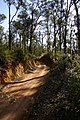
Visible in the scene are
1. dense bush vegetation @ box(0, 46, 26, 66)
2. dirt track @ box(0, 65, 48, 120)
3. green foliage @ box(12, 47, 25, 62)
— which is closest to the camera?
dirt track @ box(0, 65, 48, 120)

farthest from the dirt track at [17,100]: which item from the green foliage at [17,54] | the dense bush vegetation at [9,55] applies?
the green foliage at [17,54]

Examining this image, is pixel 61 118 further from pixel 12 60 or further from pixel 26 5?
pixel 26 5

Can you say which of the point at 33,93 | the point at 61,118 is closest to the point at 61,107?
the point at 61,118

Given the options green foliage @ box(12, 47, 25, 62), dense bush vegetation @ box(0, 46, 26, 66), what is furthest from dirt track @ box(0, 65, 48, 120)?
green foliage @ box(12, 47, 25, 62)

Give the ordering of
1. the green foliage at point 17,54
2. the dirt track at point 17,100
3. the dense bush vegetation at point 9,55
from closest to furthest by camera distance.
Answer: the dirt track at point 17,100 < the dense bush vegetation at point 9,55 < the green foliage at point 17,54

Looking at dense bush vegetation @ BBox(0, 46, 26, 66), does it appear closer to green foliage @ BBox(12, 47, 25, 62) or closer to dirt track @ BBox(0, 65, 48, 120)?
green foliage @ BBox(12, 47, 25, 62)

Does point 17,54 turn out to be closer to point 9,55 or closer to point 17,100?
point 9,55

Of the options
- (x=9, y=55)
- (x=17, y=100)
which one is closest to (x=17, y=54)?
(x=9, y=55)

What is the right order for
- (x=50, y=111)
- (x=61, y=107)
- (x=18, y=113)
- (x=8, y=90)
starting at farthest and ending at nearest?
(x=8, y=90) → (x=18, y=113) → (x=50, y=111) → (x=61, y=107)

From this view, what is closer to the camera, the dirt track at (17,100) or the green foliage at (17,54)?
the dirt track at (17,100)

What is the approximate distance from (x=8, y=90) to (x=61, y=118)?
9784 millimetres

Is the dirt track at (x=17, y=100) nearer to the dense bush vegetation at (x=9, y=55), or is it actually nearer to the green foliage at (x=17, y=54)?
the dense bush vegetation at (x=9, y=55)

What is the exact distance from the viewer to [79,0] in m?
28.4

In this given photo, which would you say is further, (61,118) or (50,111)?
(50,111)
